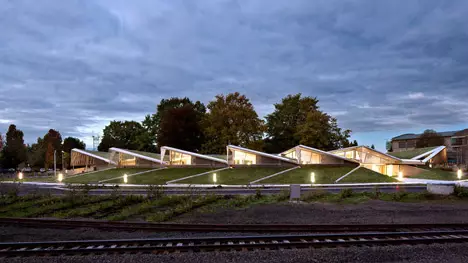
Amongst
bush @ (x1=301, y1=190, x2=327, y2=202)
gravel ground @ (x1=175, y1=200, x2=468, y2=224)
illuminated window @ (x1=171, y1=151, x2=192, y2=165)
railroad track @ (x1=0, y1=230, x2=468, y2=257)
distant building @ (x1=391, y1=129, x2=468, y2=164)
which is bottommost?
gravel ground @ (x1=175, y1=200, x2=468, y2=224)

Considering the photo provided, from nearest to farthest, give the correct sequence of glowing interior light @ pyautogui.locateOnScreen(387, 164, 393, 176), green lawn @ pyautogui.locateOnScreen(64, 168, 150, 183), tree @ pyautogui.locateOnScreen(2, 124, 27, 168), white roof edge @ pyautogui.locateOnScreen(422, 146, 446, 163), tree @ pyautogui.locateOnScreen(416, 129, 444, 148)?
green lawn @ pyautogui.locateOnScreen(64, 168, 150, 183), glowing interior light @ pyautogui.locateOnScreen(387, 164, 393, 176), white roof edge @ pyautogui.locateOnScreen(422, 146, 446, 163), tree @ pyautogui.locateOnScreen(416, 129, 444, 148), tree @ pyautogui.locateOnScreen(2, 124, 27, 168)

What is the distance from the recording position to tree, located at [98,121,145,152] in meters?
99.4

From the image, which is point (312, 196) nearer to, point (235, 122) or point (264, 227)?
point (264, 227)

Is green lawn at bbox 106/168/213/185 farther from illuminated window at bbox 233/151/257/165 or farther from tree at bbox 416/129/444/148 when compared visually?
tree at bbox 416/129/444/148

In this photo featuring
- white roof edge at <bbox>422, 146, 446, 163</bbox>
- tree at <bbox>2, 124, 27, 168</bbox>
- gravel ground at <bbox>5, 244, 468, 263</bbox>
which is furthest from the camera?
tree at <bbox>2, 124, 27, 168</bbox>

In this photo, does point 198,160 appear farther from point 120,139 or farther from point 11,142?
→ point 11,142

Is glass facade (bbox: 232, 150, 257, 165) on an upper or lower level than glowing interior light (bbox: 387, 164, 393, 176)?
upper

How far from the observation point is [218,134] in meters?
64.7

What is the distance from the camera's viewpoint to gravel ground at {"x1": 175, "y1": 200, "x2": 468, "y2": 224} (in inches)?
575

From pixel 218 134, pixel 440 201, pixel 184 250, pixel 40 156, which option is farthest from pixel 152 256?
pixel 40 156

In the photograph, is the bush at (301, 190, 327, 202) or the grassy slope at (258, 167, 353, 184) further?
the grassy slope at (258, 167, 353, 184)

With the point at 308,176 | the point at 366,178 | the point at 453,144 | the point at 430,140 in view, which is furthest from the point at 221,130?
the point at 453,144

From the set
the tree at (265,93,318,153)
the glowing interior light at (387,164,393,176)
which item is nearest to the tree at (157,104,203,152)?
the tree at (265,93,318,153)

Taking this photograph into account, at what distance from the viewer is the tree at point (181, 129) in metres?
71.7
